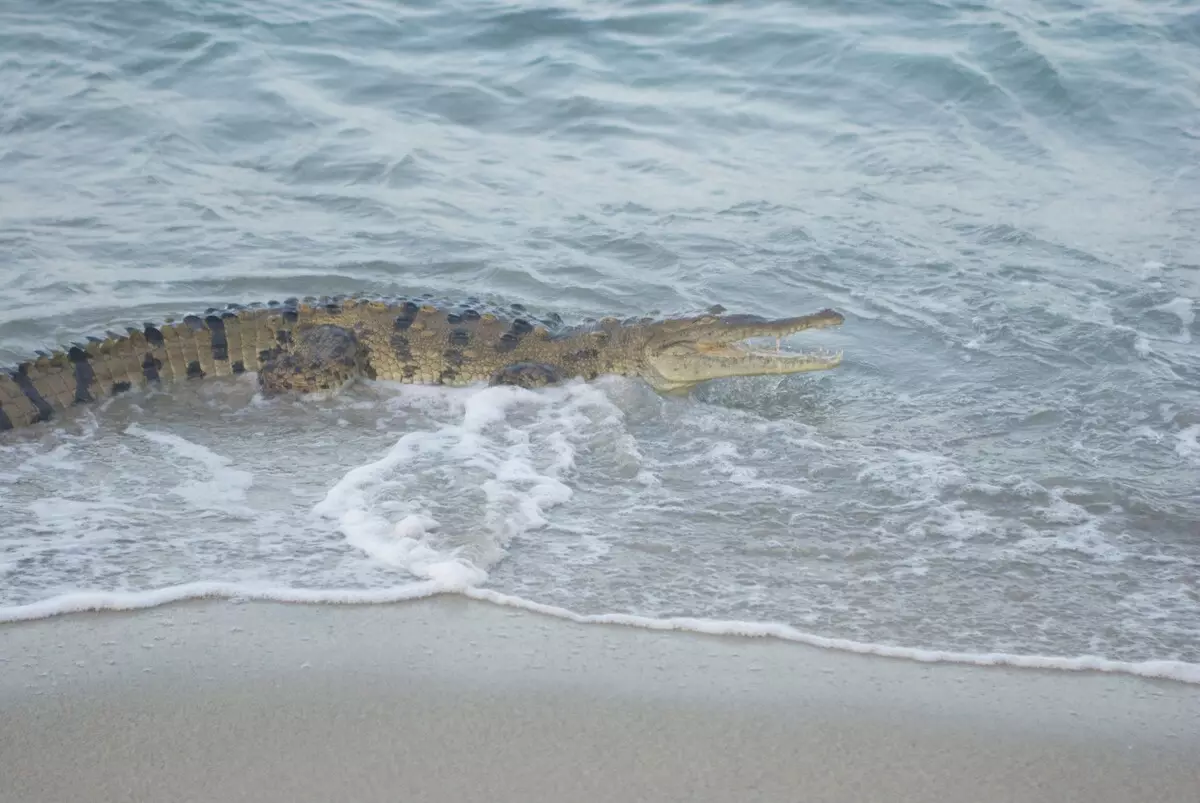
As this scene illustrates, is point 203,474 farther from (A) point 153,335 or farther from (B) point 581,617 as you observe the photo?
(B) point 581,617

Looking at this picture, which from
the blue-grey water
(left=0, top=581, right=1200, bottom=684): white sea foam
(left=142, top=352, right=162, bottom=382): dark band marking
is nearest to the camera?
(left=0, top=581, right=1200, bottom=684): white sea foam

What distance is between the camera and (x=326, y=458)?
238 inches

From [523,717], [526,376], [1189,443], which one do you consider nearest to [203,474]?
[526,376]

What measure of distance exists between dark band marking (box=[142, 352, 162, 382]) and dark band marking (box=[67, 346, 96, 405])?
0.92 feet

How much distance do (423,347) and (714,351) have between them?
155cm

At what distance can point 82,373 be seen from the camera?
6.73m

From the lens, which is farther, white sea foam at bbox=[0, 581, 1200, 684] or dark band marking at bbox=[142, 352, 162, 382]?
dark band marking at bbox=[142, 352, 162, 382]

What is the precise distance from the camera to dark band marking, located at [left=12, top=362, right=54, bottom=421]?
6453 mm

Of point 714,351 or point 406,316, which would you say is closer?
point 714,351

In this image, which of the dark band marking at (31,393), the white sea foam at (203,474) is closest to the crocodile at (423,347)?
the dark band marking at (31,393)

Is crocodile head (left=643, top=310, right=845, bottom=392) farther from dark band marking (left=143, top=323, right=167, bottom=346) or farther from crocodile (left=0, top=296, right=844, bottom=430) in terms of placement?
dark band marking (left=143, top=323, right=167, bottom=346)

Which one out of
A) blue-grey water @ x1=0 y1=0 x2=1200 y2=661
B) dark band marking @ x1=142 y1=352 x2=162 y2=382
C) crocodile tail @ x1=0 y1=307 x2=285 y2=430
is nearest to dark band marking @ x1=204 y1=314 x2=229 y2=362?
crocodile tail @ x1=0 y1=307 x2=285 y2=430

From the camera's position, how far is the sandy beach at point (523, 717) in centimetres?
366

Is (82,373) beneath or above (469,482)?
above
